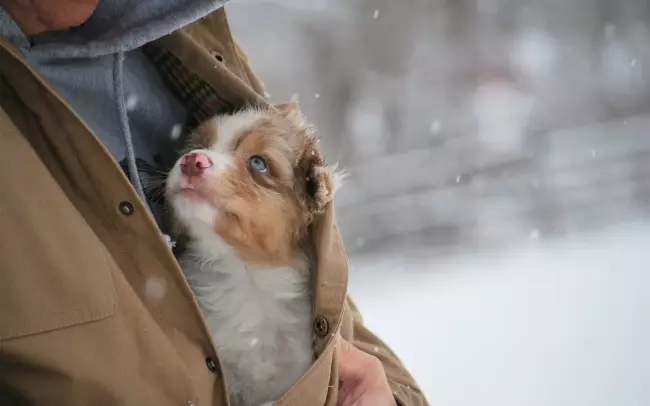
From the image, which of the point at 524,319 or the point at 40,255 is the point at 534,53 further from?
the point at 40,255

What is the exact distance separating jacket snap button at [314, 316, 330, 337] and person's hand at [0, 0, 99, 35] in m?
0.72

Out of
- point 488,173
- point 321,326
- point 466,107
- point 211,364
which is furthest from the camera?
point 466,107

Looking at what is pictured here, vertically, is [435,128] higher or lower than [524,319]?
higher

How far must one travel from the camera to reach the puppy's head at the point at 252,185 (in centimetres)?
149

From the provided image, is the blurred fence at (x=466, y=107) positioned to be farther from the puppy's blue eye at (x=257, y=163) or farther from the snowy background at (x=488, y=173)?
the puppy's blue eye at (x=257, y=163)

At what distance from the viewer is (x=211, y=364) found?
3.91 ft

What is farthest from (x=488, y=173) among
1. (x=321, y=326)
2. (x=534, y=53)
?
(x=321, y=326)

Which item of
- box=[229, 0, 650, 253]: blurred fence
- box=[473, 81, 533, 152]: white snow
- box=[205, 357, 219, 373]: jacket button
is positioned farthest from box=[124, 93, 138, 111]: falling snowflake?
box=[473, 81, 533, 152]: white snow

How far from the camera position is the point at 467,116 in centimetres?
562

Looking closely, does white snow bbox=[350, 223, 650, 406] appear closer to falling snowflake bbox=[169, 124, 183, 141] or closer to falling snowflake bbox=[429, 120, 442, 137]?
falling snowflake bbox=[429, 120, 442, 137]

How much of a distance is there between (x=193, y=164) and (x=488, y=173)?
420 centimetres

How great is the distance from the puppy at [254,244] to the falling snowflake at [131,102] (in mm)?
163

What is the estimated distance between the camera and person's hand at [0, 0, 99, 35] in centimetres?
→ 108

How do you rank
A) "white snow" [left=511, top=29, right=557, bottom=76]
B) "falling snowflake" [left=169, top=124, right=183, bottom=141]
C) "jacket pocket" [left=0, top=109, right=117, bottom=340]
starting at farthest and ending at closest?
"white snow" [left=511, top=29, right=557, bottom=76]
"falling snowflake" [left=169, top=124, right=183, bottom=141]
"jacket pocket" [left=0, top=109, right=117, bottom=340]
